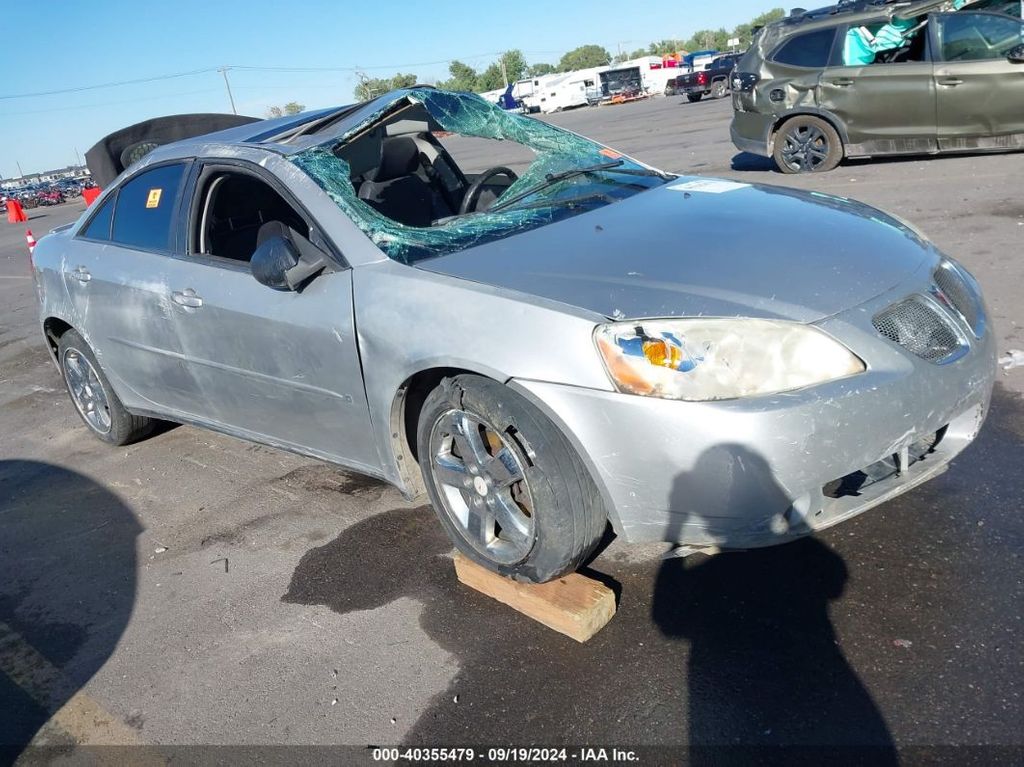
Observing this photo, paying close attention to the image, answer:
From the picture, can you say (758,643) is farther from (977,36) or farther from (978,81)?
(977,36)

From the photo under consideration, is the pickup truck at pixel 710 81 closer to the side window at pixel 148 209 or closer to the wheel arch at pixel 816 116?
the wheel arch at pixel 816 116

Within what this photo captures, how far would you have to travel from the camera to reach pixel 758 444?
2422mm

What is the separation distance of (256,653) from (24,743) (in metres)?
0.74

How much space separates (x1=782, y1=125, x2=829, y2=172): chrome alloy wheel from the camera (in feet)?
34.5

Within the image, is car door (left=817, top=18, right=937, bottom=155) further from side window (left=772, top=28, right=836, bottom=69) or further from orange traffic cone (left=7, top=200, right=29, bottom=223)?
orange traffic cone (left=7, top=200, right=29, bottom=223)

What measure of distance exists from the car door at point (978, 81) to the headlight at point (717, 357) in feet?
26.8

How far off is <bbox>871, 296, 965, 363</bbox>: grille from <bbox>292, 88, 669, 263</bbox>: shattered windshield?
1.35m

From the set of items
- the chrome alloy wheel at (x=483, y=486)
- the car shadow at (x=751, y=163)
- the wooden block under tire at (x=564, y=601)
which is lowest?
the wooden block under tire at (x=564, y=601)

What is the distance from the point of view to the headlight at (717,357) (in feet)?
8.21

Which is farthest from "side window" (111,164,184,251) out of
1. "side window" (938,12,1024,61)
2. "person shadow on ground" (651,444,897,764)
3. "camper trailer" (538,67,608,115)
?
"camper trailer" (538,67,608,115)

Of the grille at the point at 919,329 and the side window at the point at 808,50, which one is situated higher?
the side window at the point at 808,50

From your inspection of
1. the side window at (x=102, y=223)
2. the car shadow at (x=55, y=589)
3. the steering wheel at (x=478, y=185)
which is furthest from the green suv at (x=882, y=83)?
the car shadow at (x=55, y=589)

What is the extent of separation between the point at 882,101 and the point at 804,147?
107cm

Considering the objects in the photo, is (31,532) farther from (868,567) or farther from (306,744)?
(868,567)
